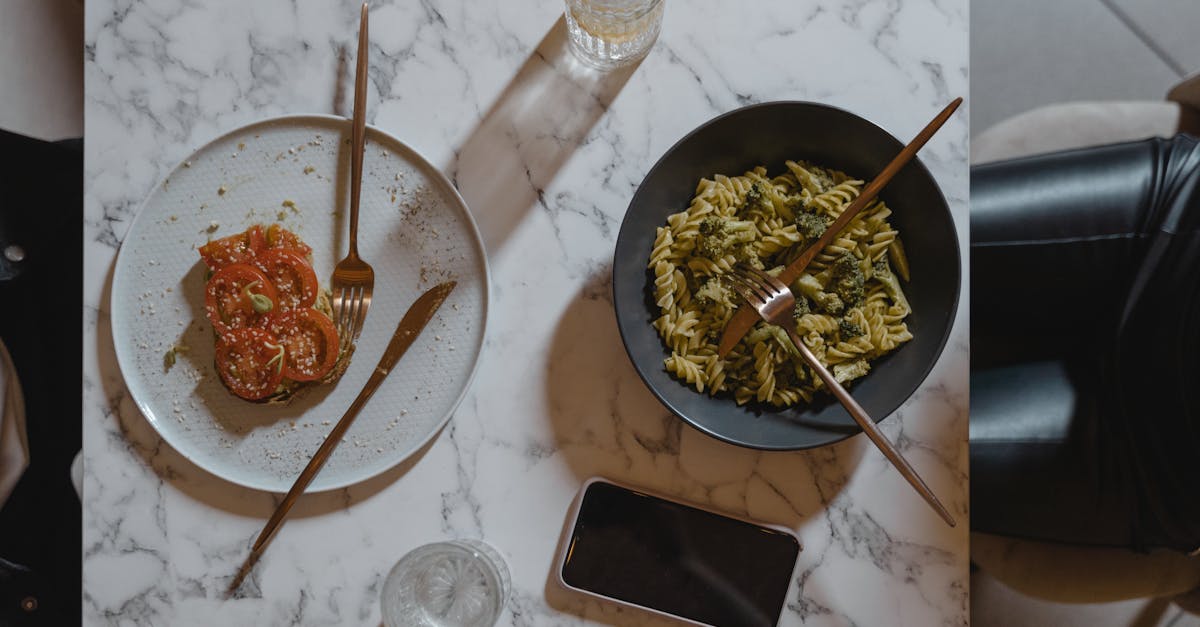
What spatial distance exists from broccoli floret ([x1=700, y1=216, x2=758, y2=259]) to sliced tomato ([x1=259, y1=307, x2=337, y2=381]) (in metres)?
0.78

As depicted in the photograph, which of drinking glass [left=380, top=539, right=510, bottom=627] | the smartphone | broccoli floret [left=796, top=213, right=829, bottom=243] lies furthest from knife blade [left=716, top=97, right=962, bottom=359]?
drinking glass [left=380, top=539, right=510, bottom=627]

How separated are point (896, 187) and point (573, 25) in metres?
0.75

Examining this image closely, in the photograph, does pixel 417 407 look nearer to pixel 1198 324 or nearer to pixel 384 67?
pixel 384 67

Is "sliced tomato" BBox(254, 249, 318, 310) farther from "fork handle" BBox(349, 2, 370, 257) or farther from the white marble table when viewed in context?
the white marble table

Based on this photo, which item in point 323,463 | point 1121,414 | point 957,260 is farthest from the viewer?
point 1121,414

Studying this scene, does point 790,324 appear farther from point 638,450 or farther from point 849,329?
point 638,450

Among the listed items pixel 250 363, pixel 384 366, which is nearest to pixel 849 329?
pixel 384 366

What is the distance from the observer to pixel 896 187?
165 cm

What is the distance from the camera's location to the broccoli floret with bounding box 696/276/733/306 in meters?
1.65

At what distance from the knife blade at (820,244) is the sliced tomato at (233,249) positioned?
3.24ft

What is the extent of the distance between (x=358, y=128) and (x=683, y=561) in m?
1.15

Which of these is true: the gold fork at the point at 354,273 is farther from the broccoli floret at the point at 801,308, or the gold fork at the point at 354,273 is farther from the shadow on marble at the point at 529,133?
the broccoli floret at the point at 801,308

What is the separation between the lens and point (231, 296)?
1681 millimetres

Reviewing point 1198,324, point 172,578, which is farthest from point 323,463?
point 1198,324
